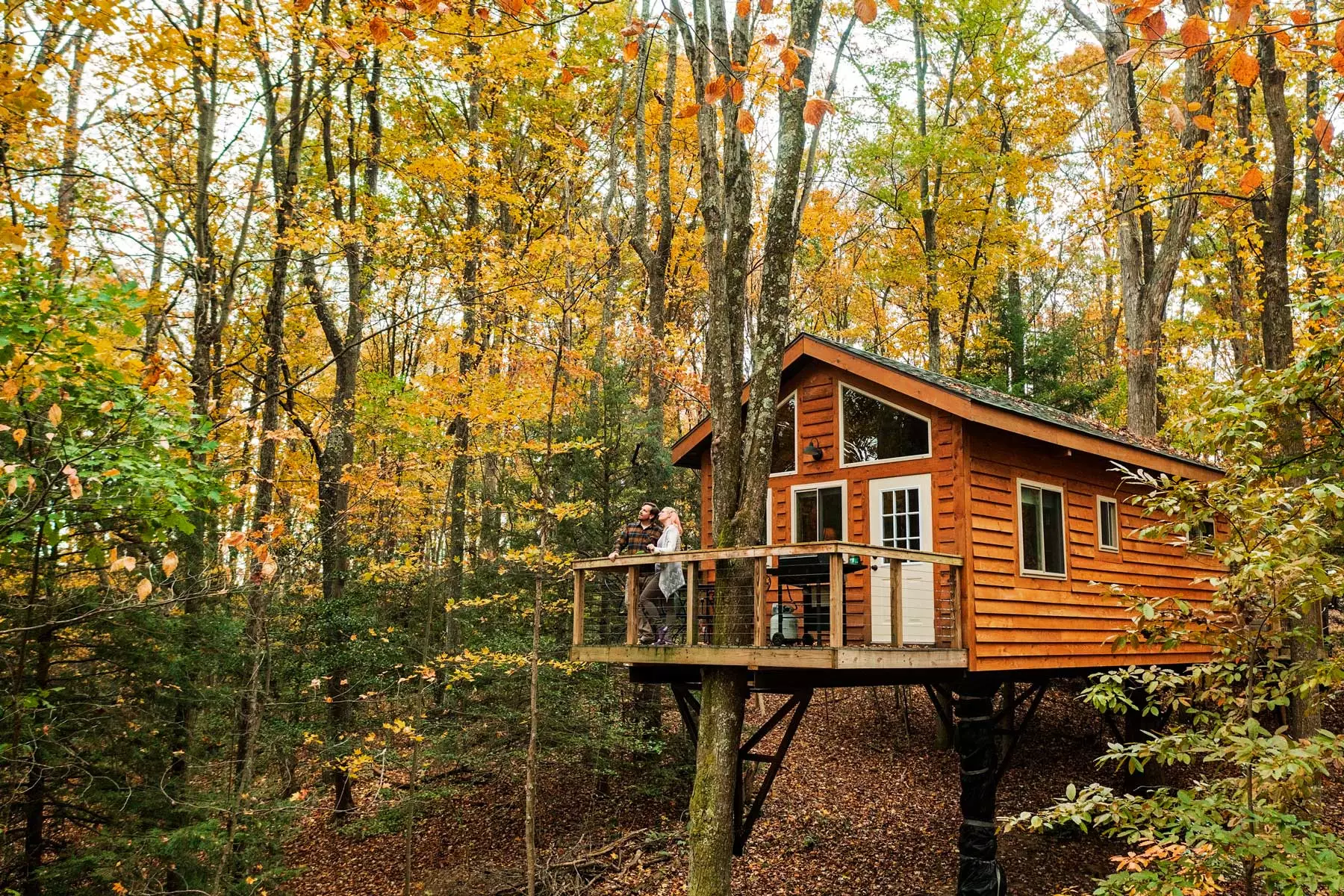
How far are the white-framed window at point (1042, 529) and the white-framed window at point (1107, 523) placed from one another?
3.40 ft

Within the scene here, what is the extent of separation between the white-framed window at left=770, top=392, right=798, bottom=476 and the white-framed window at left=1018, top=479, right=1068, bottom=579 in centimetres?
279

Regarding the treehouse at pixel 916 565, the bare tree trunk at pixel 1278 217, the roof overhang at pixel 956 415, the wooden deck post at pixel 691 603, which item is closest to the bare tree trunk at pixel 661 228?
the roof overhang at pixel 956 415

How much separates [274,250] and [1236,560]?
14.3m

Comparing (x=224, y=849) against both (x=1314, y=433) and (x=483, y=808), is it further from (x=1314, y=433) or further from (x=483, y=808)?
(x=1314, y=433)

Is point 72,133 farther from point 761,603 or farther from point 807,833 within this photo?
point 807,833

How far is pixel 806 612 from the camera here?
393 inches

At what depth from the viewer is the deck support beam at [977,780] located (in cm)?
962

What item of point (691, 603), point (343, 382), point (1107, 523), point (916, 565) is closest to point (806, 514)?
point (916, 565)

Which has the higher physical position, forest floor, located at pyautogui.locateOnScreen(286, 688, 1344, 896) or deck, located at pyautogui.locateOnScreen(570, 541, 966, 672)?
deck, located at pyautogui.locateOnScreen(570, 541, 966, 672)

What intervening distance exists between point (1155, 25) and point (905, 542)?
288 inches

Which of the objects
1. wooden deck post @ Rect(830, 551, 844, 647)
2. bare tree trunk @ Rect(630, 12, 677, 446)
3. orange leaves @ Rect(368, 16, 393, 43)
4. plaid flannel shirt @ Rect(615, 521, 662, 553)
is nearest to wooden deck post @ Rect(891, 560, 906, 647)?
wooden deck post @ Rect(830, 551, 844, 647)

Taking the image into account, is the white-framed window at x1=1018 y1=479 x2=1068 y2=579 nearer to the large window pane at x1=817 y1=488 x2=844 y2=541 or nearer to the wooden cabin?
the wooden cabin

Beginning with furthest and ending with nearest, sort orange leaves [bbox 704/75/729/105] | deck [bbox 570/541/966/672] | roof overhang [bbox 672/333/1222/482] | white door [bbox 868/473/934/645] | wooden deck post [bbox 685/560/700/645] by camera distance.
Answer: white door [bbox 868/473/934/645]
roof overhang [bbox 672/333/1222/482]
wooden deck post [bbox 685/560/700/645]
deck [bbox 570/541/966/672]
orange leaves [bbox 704/75/729/105]

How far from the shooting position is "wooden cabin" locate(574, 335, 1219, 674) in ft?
29.4
